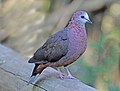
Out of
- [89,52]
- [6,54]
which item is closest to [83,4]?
[89,52]

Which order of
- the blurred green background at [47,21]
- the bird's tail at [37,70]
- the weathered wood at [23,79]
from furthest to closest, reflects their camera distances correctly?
the blurred green background at [47,21], the bird's tail at [37,70], the weathered wood at [23,79]

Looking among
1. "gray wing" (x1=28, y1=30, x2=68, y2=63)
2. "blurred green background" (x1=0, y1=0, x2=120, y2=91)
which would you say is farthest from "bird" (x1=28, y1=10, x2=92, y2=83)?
"blurred green background" (x1=0, y1=0, x2=120, y2=91)

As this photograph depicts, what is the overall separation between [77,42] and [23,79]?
0.29 m

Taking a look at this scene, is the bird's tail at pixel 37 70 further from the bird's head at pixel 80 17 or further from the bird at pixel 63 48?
the bird's head at pixel 80 17

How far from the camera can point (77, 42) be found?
6.49 ft

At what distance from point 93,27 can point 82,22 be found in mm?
2936

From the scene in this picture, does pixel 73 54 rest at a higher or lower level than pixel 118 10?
higher

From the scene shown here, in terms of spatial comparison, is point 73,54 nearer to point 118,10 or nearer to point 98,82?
point 98,82

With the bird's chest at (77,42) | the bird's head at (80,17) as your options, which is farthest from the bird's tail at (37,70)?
the bird's head at (80,17)

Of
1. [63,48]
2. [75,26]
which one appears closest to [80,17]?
[75,26]

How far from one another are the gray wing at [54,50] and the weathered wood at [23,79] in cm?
8

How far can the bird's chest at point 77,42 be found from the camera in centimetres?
197

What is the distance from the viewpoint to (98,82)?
400cm

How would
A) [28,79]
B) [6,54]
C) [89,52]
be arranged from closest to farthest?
[28,79] < [6,54] < [89,52]
